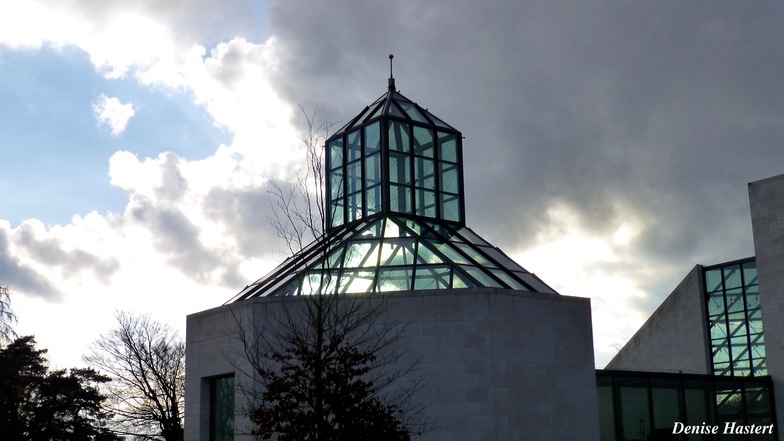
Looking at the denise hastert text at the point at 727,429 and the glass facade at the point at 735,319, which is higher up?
the glass facade at the point at 735,319

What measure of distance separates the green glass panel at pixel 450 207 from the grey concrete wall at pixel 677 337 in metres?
13.7


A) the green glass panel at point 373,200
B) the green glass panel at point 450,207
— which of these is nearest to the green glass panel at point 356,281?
the green glass panel at point 373,200

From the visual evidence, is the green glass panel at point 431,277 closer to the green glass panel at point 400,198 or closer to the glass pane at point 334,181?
the green glass panel at point 400,198

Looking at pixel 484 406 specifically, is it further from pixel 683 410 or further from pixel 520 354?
pixel 683 410

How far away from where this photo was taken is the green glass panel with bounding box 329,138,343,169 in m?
30.2

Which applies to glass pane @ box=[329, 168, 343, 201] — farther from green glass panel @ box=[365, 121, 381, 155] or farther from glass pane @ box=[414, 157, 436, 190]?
glass pane @ box=[414, 157, 436, 190]

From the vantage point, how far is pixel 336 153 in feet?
99.7

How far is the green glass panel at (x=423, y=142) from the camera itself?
29172 mm

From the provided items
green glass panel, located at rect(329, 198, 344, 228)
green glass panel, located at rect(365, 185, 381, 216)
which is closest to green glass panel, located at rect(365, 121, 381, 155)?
green glass panel, located at rect(365, 185, 381, 216)

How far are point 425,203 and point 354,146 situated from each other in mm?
2994

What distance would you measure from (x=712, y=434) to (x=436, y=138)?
12.2m

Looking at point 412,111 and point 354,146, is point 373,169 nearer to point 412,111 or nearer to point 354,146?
point 354,146

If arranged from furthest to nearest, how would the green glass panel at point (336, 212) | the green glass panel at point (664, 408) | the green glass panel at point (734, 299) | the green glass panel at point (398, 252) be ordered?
the green glass panel at point (734, 299) < the green glass panel at point (336, 212) < the green glass panel at point (664, 408) < the green glass panel at point (398, 252)

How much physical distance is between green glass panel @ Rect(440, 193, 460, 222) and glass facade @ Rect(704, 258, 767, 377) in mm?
13260
